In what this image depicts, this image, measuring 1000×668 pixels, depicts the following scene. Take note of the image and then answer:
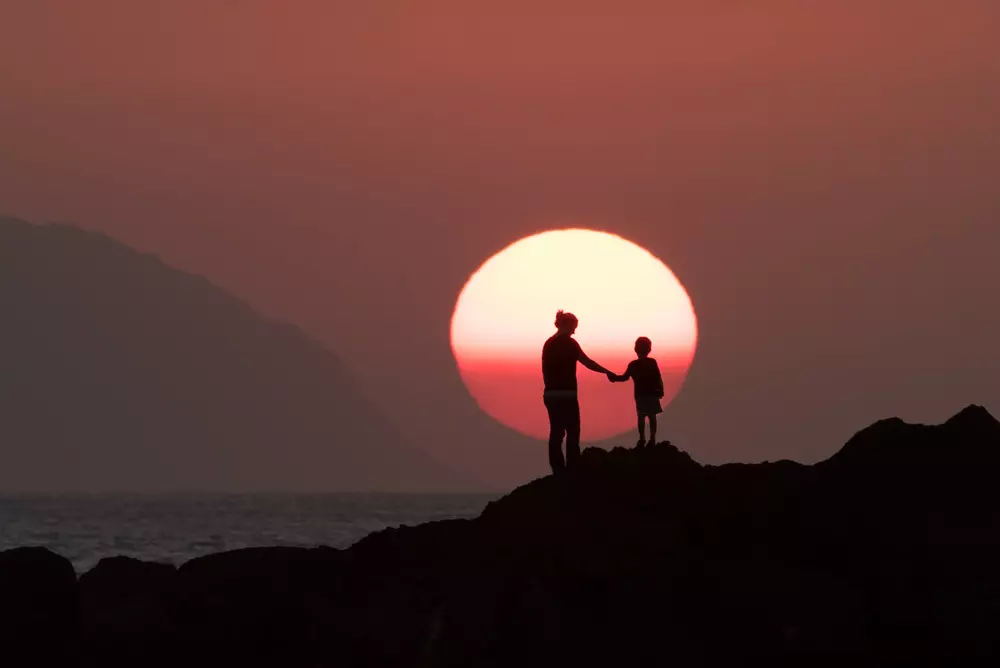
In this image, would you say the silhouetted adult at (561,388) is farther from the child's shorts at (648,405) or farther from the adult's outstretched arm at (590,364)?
the child's shorts at (648,405)

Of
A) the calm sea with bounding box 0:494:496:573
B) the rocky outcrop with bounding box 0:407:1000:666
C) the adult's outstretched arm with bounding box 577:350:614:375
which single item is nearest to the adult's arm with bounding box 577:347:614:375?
the adult's outstretched arm with bounding box 577:350:614:375

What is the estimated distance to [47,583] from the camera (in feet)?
65.3

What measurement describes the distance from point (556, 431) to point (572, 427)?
0.75 ft

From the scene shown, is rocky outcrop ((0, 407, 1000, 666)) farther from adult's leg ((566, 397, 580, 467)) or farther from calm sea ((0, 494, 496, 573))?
calm sea ((0, 494, 496, 573))

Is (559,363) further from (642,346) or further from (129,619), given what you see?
(129,619)

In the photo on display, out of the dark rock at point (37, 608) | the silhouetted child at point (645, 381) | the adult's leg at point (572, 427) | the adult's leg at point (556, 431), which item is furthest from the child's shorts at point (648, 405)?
the dark rock at point (37, 608)

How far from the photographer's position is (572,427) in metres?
22.0

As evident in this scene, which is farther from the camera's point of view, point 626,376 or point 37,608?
point 626,376

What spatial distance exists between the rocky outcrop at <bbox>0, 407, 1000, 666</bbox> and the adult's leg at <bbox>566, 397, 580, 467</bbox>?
42.8 inches

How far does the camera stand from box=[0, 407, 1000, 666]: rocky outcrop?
17578mm

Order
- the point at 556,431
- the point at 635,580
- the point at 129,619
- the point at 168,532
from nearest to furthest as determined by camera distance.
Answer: the point at 635,580
the point at 129,619
the point at 556,431
the point at 168,532

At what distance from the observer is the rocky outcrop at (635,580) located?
57.7 ft

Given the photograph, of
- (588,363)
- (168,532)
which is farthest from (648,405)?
(168,532)

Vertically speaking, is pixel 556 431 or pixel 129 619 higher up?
pixel 556 431
